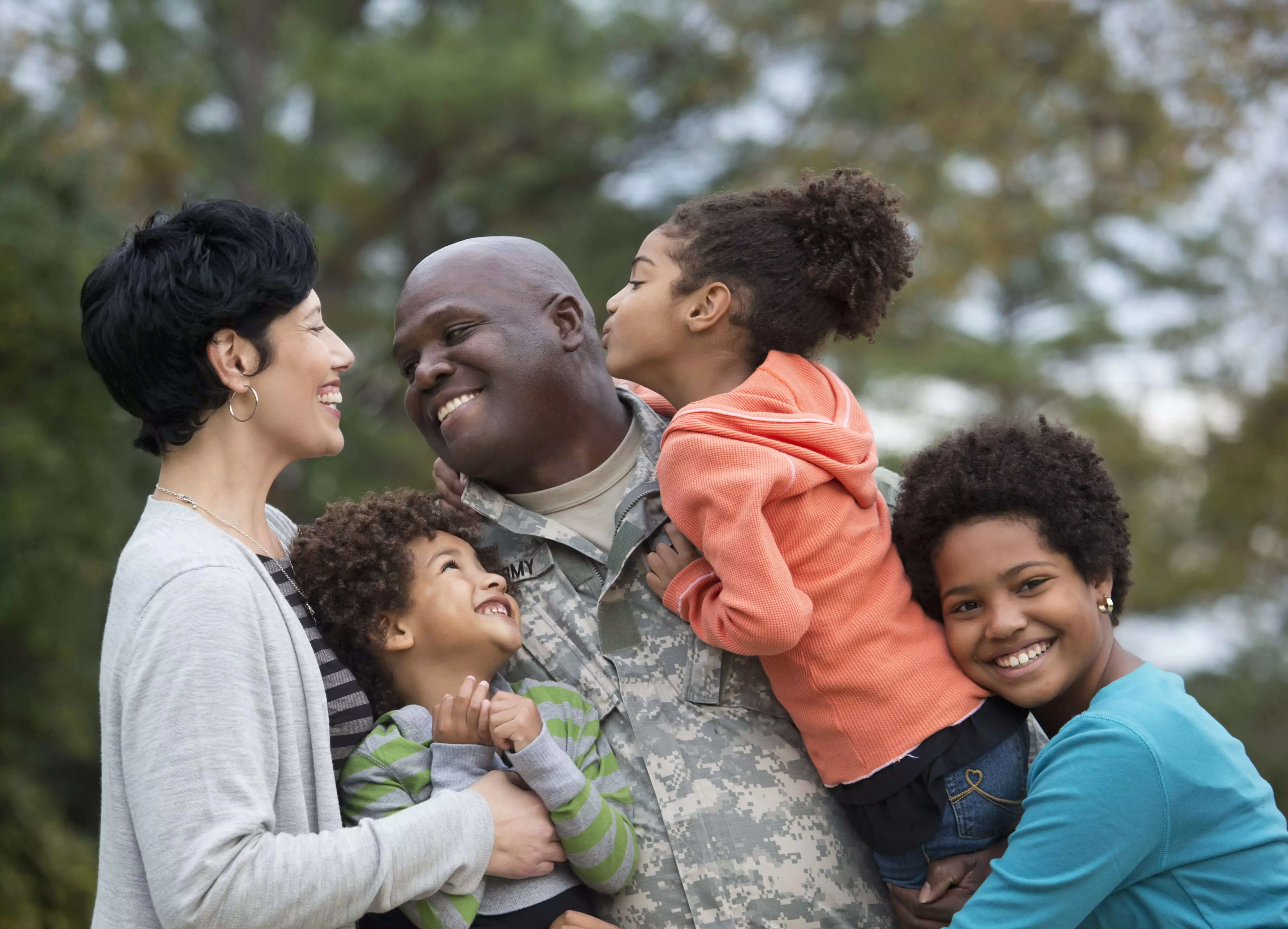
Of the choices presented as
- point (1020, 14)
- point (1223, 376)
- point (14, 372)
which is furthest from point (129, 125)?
point (1223, 376)

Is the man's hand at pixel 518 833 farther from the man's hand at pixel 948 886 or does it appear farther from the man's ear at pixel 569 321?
the man's ear at pixel 569 321

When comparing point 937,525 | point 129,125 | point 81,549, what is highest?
point 129,125

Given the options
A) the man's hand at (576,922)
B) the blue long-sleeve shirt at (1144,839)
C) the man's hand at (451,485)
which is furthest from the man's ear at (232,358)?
the blue long-sleeve shirt at (1144,839)

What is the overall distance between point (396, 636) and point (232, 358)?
73 cm

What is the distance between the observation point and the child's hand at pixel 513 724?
2693mm

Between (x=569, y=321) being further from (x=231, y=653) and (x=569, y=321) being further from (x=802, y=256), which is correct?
(x=231, y=653)

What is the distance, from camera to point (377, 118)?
12.2 meters

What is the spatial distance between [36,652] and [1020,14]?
31.2 feet

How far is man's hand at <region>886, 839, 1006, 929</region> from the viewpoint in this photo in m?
2.82

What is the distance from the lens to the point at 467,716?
9.02 feet

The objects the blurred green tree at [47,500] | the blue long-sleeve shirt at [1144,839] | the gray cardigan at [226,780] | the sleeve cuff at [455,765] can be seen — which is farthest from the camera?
the blurred green tree at [47,500]

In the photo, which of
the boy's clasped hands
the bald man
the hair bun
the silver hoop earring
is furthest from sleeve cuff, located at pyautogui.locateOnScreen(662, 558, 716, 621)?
the silver hoop earring

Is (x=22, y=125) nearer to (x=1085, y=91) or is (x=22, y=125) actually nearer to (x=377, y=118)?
(x=377, y=118)

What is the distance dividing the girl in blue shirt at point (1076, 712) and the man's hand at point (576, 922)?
76 cm
